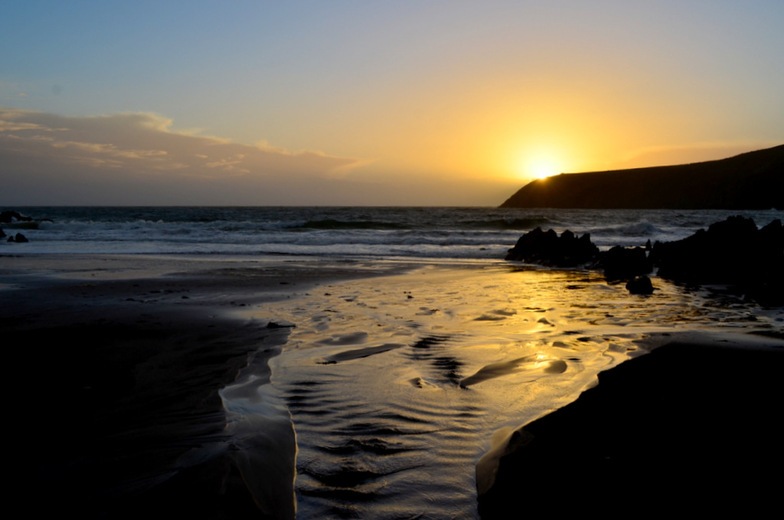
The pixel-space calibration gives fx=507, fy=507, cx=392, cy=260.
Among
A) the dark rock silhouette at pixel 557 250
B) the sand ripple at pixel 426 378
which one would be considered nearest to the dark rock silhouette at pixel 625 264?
the dark rock silhouette at pixel 557 250

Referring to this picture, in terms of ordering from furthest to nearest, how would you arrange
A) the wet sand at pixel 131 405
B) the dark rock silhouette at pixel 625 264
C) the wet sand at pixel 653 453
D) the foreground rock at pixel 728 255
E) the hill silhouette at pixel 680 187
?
1. the hill silhouette at pixel 680 187
2. the dark rock silhouette at pixel 625 264
3. the foreground rock at pixel 728 255
4. the wet sand at pixel 131 405
5. the wet sand at pixel 653 453

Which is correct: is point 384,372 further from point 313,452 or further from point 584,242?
point 584,242

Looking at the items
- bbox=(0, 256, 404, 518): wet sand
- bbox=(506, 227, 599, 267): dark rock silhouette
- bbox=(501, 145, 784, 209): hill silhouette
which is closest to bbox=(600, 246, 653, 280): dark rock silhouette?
bbox=(506, 227, 599, 267): dark rock silhouette

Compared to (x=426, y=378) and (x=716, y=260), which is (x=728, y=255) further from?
(x=426, y=378)

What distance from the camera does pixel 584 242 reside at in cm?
1411

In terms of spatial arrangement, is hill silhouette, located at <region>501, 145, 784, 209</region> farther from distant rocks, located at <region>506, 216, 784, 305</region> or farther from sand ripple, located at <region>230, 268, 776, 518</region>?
sand ripple, located at <region>230, 268, 776, 518</region>

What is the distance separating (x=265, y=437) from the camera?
2.59 meters

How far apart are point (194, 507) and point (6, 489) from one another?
80cm

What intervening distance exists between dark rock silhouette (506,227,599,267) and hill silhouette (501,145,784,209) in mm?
78119

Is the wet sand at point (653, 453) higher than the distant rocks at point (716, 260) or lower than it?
lower

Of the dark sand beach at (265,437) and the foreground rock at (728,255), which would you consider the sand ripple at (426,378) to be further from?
the foreground rock at (728,255)

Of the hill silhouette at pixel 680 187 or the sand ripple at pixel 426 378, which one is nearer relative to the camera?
the sand ripple at pixel 426 378

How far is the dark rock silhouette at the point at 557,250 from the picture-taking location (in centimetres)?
1376

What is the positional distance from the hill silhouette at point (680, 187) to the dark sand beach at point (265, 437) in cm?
8910
